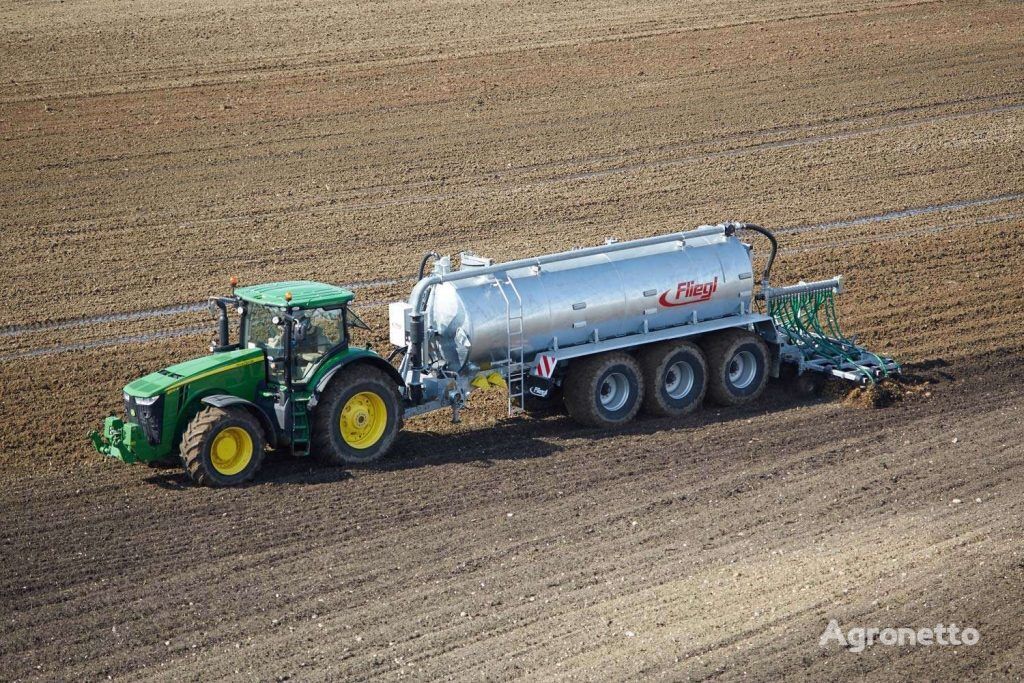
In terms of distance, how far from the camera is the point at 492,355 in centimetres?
1705

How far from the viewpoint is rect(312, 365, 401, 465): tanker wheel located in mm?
15625

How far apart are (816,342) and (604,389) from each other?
362cm

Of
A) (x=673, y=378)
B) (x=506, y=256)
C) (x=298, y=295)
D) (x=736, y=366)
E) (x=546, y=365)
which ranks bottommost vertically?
(x=673, y=378)

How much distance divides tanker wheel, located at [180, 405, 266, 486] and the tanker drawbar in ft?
7.10

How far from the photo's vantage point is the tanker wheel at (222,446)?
1484 cm

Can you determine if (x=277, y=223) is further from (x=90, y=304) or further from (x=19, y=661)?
(x=19, y=661)

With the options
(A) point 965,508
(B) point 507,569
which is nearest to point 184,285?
(B) point 507,569

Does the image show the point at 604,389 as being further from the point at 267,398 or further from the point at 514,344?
the point at 267,398

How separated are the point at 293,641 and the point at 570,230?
51.9ft

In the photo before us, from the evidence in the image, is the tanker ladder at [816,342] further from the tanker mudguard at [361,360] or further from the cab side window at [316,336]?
the cab side window at [316,336]

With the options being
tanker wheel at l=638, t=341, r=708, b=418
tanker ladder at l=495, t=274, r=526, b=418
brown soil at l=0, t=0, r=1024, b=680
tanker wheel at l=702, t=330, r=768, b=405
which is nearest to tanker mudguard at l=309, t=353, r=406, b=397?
brown soil at l=0, t=0, r=1024, b=680

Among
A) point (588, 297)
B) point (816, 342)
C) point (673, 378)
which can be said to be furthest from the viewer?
point (816, 342)

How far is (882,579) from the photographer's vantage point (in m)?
12.4

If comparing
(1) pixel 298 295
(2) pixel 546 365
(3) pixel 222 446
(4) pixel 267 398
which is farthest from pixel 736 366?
(3) pixel 222 446
